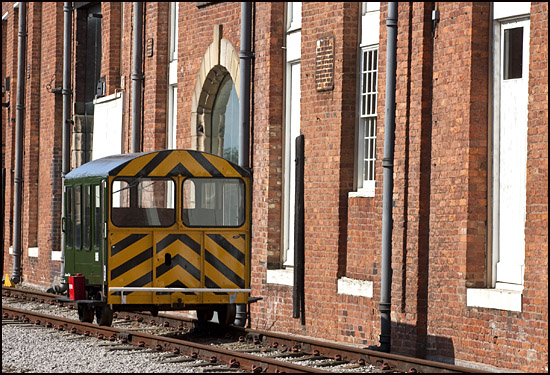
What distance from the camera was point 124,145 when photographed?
25.6 meters

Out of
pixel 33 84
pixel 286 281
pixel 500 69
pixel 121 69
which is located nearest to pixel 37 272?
pixel 33 84

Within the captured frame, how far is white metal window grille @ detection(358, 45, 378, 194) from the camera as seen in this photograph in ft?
56.7

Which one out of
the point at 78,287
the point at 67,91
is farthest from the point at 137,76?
the point at 78,287

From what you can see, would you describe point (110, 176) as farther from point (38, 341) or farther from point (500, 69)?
point (500, 69)

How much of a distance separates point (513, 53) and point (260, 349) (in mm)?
4774

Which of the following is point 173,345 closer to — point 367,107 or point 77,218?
point 77,218

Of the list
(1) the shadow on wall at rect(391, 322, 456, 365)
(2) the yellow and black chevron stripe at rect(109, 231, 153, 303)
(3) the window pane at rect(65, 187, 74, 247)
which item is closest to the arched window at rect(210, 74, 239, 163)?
(3) the window pane at rect(65, 187, 74, 247)

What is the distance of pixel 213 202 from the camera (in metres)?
16.7

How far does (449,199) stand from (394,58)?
2135 mm

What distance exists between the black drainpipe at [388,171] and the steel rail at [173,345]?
2.67 metres

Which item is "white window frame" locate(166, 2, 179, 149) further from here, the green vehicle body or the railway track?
the railway track

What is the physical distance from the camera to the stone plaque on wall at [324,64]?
17719 millimetres

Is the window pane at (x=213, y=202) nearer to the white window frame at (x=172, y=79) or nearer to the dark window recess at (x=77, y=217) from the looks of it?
the dark window recess at (x=77, y=217)

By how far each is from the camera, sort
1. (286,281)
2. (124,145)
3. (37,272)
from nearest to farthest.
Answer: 1. (286,281)
2. (124,145)
3. (37,272)
